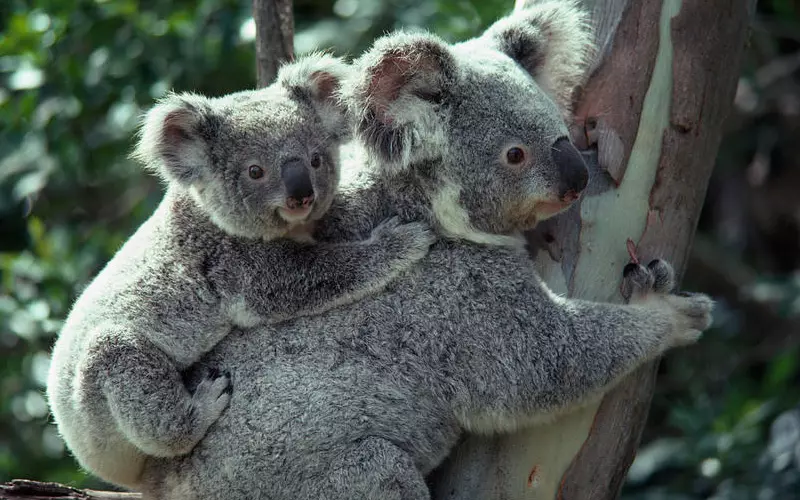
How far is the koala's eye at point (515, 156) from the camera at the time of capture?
10.4 ft

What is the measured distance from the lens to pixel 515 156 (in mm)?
3178

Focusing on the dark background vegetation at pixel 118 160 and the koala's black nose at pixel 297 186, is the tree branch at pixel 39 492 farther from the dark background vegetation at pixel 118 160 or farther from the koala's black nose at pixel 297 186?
the koala's black nose at pixel 297 186

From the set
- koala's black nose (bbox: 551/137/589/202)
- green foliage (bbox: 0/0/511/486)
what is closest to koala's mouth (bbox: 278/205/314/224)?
koala's black nose (bbox: 551/137/589/202)

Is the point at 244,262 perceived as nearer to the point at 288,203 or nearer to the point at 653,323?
the point at 288,203

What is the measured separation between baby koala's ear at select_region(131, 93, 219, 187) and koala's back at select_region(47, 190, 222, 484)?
20 cm

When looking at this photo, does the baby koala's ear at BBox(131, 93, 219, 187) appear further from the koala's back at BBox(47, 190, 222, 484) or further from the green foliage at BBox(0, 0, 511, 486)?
the green foliage at BBox(0, 0, 511, 486)

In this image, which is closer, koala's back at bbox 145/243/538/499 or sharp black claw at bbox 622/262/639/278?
koala's back at bbox 145/243/538/499

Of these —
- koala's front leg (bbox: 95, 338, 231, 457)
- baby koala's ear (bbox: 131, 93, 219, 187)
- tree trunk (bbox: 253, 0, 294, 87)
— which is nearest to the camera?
koala's front leg (bbox: 95, 338, 231, 457)

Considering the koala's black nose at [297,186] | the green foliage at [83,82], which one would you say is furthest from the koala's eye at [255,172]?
the green foliage at [83,82]

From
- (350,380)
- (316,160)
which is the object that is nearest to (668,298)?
(350,380)

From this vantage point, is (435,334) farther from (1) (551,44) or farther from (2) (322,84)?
(1) (551,44)

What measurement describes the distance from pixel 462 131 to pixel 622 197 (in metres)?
0.68

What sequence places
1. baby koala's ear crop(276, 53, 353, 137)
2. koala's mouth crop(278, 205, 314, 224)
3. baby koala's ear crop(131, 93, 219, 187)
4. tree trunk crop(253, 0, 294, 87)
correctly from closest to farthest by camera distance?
koala's mouth crop(278, 205, 314, 224) → baby koala's ear crop(131, 93, 219, 187) → baby koala's ear crop(276, 53, 353, 137) → tree trunk crop(253, 0, 294, 87)

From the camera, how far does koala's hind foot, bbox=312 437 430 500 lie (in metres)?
3.04
